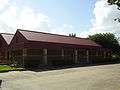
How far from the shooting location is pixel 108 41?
154ft

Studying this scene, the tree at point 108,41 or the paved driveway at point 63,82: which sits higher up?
the tree at point 108,41

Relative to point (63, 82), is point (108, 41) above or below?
above

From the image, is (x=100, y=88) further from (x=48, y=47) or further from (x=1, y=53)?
(x=1, y=53)

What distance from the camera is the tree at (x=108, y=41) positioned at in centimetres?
4678

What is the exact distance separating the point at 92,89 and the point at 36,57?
18620mm

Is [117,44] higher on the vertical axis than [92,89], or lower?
higher

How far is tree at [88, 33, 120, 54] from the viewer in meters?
46.8

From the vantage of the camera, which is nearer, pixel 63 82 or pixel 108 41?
pixel 63 82

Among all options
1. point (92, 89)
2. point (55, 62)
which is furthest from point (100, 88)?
point (55, 62)

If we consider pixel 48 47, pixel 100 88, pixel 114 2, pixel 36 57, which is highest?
pixel 114 2

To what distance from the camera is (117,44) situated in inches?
1876

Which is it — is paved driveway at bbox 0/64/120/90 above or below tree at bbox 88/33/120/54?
below

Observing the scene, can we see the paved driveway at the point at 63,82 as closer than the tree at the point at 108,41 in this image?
Yes

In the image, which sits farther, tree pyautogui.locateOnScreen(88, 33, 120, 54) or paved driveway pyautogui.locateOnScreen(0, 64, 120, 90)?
tree pyautogui.locateOnScreen(88, 33, 120, 54)
